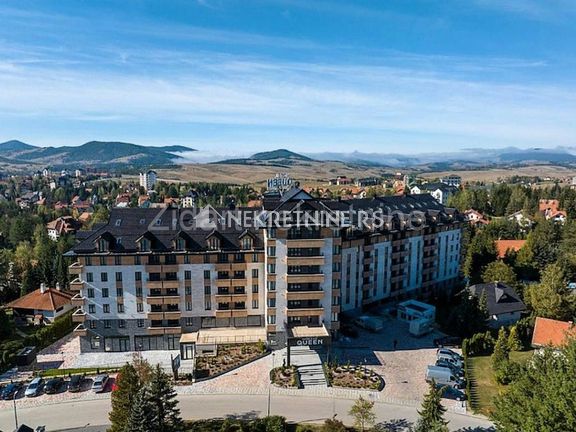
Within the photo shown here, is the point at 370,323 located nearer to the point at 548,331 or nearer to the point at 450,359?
the point at 450,359

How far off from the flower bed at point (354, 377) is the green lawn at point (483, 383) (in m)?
9.31

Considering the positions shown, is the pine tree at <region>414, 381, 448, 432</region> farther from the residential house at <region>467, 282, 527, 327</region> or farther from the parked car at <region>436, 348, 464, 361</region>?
the residential house at <region>467, 282, 527, 327</region>

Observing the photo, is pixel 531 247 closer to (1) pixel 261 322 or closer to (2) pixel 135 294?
(1) pixel 261 322

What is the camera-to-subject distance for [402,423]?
39.1 metres

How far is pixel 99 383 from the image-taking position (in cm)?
4528

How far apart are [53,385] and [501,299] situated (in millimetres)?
58653

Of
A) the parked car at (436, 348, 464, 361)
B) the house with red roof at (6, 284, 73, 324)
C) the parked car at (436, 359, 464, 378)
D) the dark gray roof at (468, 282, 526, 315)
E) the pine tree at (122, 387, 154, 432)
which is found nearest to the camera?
the pine tree at (122, 387, 154, 432)

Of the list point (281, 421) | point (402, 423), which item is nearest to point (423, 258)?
point (402, 423)

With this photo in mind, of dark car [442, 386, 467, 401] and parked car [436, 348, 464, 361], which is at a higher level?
parked car [436, 348, 464, 361]

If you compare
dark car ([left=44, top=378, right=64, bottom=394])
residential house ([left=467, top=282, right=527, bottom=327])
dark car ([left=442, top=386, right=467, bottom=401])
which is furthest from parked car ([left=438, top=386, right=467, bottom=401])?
dark car ([left=44, top=378, right=64, bottom=394])

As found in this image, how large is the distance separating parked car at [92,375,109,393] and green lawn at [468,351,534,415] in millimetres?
37352

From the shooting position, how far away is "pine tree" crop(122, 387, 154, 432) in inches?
1256

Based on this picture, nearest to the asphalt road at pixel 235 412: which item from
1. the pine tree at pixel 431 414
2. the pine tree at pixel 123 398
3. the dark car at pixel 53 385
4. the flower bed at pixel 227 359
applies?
the dark car at pixel 53 385

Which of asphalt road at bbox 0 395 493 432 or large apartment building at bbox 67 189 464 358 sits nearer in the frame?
asphalt road at bbox 0 395 493 432
